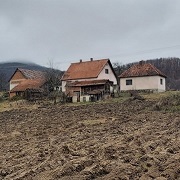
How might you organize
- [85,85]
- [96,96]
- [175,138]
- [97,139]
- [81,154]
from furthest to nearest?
[85,85] < [96,96] < [97,139] < [175,138] < [81,154]

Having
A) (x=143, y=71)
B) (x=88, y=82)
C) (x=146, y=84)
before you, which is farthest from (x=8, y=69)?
(x=146, y=84)

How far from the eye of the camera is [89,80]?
41.2 meters

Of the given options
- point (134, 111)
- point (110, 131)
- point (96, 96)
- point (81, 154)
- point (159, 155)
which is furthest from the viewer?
point (96, 96)

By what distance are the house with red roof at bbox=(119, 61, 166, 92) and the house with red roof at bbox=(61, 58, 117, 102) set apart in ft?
5.35

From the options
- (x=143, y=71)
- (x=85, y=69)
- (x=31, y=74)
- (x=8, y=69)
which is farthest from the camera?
(x=8, y=69)

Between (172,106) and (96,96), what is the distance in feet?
45.9

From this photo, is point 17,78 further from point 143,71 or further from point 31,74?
point 143,71

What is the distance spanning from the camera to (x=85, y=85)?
127 feet

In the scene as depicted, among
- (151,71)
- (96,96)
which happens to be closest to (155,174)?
(96,96)

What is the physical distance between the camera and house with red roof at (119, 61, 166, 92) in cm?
4003

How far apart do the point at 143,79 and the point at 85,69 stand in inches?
289

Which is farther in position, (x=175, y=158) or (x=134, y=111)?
(x=134, y=111)

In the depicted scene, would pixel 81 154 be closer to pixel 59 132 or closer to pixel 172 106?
pixel 59 132

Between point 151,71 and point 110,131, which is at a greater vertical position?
point 151,71
